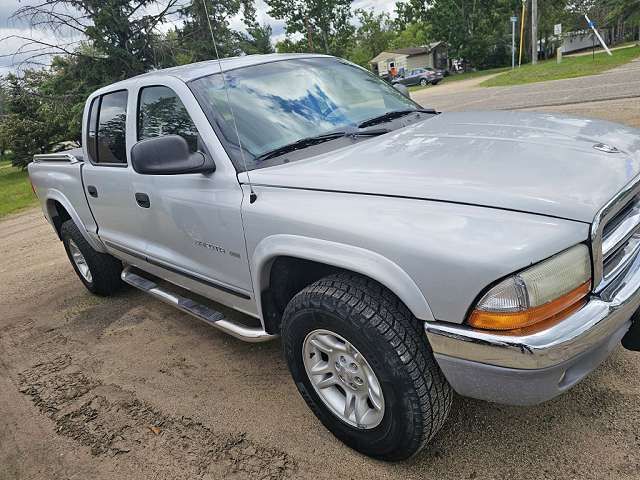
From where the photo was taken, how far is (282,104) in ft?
9.33

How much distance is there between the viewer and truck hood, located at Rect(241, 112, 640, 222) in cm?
184

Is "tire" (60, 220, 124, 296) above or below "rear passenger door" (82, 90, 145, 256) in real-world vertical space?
below

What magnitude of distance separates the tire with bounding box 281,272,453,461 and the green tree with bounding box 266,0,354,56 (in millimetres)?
51664

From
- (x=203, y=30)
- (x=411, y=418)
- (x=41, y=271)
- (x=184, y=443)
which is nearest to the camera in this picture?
(x=411, y=418)

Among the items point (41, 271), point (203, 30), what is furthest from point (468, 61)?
point (41, 271)

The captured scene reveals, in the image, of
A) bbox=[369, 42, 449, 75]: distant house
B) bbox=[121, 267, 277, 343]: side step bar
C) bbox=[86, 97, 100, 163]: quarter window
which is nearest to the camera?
bbox=[121, 267, 277, 343]: side step bar

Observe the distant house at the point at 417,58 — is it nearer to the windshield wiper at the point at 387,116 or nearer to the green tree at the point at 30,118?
the green tree at the point at 30,118

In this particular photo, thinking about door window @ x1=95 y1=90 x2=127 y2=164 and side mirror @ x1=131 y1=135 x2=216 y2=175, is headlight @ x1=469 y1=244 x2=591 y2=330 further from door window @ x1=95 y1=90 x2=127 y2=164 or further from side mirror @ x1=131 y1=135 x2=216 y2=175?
door window @ x1=95 y1=90 x2=127 y2=164

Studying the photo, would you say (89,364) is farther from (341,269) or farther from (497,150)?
(497,150)

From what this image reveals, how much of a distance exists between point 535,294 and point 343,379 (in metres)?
0.95

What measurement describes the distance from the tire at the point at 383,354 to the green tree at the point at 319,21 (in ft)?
170

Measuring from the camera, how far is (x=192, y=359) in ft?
11.1

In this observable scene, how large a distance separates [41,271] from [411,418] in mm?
5573

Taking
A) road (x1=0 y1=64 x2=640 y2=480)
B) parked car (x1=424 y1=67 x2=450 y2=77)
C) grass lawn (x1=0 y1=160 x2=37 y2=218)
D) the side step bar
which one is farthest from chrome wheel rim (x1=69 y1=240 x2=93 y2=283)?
parked car (x1=424 y1=67 x2=450 y2=77)
